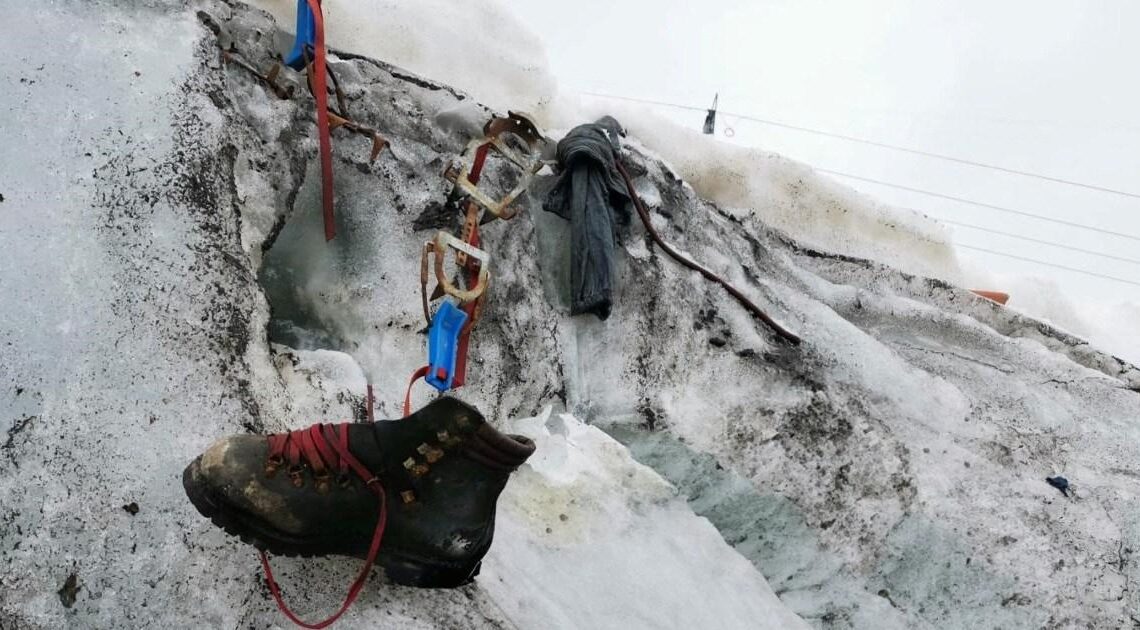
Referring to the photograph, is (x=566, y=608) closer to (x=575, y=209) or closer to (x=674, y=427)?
(x=674, y=427)

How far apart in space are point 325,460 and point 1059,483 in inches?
123

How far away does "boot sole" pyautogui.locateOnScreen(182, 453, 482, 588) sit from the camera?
78.7 inches

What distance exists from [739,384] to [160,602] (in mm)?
2432

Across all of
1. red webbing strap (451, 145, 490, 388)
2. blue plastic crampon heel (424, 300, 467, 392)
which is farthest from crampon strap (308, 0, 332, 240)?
blue plastic crampon heel (424, 300, 467, 392)

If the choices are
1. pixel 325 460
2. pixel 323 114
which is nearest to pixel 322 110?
pixel 323 114

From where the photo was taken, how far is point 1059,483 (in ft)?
11.6

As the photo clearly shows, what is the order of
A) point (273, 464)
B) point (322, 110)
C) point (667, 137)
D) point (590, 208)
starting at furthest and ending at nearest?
point (667, 137)
point (590, 208)
point (322, 110)
point (273, 464)

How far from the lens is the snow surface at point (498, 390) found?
2162mm

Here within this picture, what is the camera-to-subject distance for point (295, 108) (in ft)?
11.3

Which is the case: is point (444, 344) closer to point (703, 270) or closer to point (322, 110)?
point (322, 110)

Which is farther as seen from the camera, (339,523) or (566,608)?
(566,608)

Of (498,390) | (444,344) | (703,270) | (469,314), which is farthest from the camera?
(703,270)

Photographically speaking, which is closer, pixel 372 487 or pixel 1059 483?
pixel 372 487

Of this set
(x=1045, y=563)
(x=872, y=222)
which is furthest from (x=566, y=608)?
(x=872, y=222)
